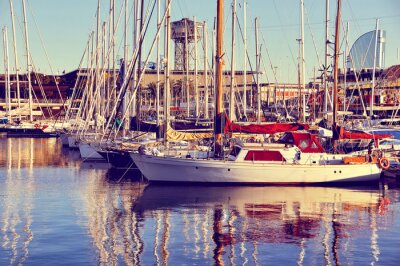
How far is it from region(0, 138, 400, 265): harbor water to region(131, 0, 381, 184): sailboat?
0.69 m

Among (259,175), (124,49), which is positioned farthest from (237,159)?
(124,49)

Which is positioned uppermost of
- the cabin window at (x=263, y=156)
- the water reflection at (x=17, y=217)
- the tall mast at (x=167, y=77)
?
the tall mast at (x=167, y=77)

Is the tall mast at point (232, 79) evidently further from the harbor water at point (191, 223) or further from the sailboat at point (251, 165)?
the sailboat at point (251, 165)

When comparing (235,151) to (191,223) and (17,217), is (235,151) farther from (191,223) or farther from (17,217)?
(17,217)

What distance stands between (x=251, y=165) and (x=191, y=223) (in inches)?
440

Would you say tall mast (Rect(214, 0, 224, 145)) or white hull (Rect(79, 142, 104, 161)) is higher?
tall mast (Rect(214, 0, 224, 145))

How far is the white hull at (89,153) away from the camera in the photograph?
61.2 metres

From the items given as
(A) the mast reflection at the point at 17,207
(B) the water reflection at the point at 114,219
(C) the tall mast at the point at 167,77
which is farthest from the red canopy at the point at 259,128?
(A) the mast reflection at the point at 17,207

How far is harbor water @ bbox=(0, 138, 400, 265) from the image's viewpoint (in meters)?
24.4

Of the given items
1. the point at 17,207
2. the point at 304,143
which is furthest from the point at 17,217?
the point at 304,143

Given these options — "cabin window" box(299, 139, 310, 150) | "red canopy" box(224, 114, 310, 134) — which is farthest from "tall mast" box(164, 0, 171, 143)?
"cabin window" box(299, 139, 310, 150)

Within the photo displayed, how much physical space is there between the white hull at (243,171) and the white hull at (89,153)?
19.5 metres

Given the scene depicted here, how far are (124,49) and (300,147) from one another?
78.7ft

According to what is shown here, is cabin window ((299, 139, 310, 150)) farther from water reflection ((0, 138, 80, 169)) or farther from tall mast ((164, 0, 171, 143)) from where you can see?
water reflection ((0, 138, 80, 169))
